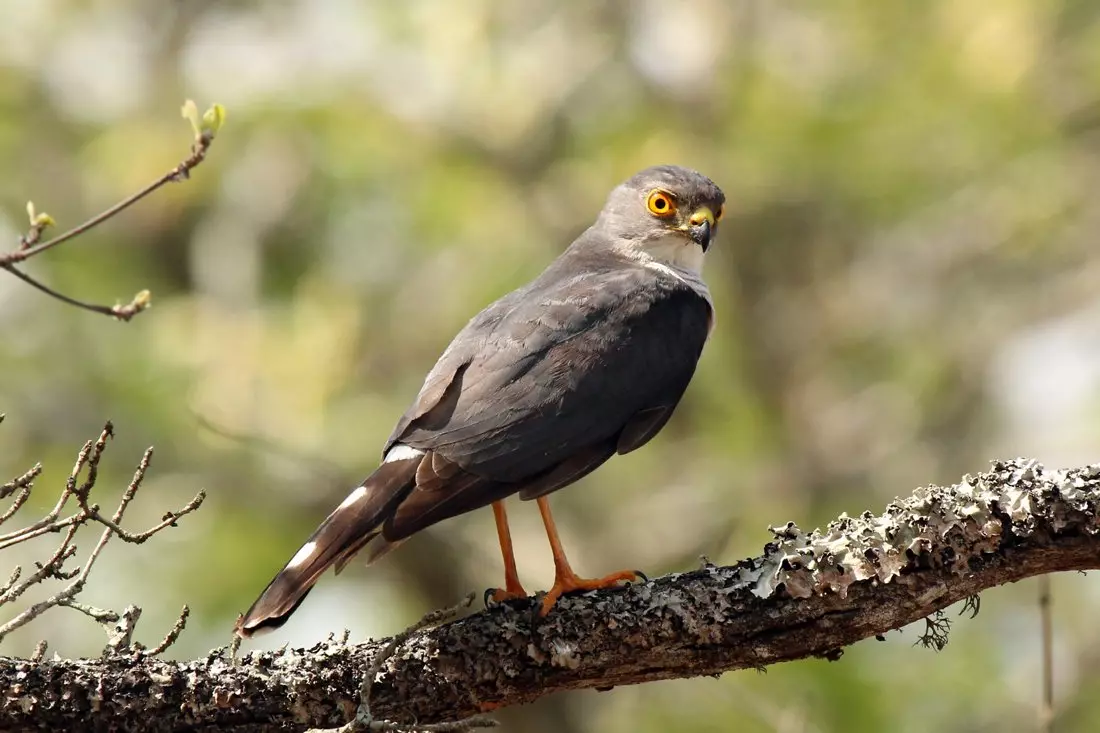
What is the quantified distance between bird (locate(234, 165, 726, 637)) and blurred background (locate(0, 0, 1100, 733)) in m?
3.58

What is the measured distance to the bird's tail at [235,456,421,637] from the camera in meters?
3.58

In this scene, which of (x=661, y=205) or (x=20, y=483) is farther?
(x=661, y=205)

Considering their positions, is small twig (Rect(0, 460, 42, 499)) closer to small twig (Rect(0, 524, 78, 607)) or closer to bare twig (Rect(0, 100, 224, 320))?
small twig (Rect(0, 524, 78, 607))

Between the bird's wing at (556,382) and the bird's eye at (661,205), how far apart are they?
76cm

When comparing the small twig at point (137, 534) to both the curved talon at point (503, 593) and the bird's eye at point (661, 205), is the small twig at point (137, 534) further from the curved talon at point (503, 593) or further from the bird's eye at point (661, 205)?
the bird's eye at point (661, 205)

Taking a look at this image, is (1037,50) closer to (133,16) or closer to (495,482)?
(495,482)

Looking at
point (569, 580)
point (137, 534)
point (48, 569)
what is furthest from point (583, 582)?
point (48, 569)

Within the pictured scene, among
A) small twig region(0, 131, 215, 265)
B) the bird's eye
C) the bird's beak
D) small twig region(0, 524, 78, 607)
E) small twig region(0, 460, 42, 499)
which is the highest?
the bird's eye

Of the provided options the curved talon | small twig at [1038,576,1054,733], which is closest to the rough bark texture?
the curved talon

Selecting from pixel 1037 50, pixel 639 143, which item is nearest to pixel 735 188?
pixel 639 143

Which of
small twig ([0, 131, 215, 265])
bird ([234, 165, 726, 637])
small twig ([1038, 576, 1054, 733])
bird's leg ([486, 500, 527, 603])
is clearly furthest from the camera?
bird's leg ([486, 500, 527, 603])

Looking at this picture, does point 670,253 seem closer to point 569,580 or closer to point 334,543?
point 569,580

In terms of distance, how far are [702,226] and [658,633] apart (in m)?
2.65

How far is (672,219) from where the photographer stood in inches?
230
